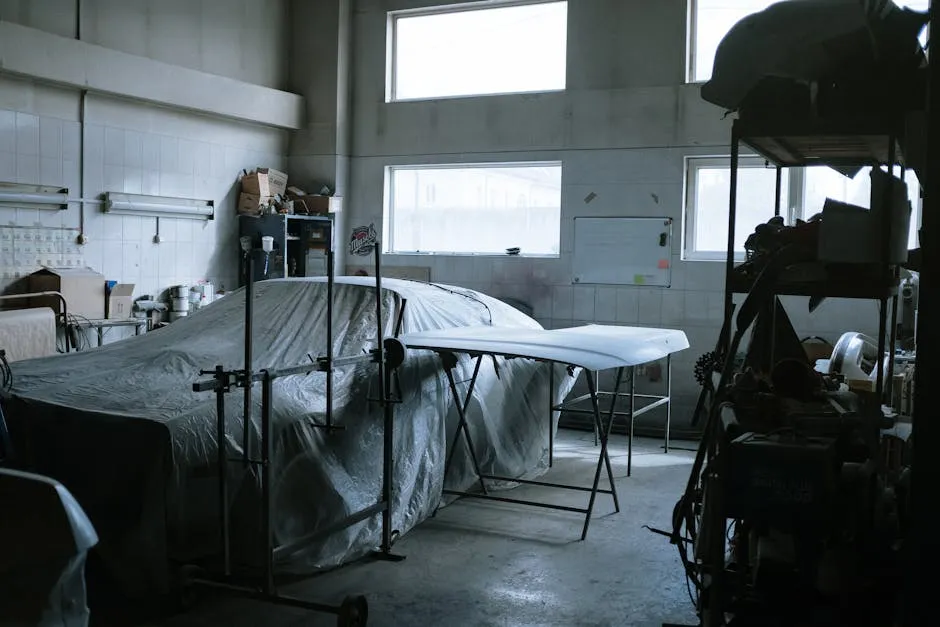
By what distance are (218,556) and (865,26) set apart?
313 centimetres

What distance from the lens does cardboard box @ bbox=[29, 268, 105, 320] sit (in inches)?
236

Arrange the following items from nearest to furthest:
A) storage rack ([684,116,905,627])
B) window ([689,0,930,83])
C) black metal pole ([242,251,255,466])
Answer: storage rack ([684,116,905,627])
black metal pole ([242,251,255,466])
window ([689,0,930,83])

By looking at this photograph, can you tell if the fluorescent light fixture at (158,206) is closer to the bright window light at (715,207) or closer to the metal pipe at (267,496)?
the metal pipe at (267,496)

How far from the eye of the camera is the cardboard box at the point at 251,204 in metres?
7.83

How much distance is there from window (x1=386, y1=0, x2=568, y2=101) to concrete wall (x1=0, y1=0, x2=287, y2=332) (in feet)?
3.99

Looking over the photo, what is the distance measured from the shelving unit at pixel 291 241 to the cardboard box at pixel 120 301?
4.27 feet

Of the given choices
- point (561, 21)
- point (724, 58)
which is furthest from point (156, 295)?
point (724, 58)

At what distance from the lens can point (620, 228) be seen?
7.36 metres

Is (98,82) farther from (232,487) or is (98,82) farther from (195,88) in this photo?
(232,487)

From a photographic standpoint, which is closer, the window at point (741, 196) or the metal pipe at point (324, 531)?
the metal pipe at point (324, 531)

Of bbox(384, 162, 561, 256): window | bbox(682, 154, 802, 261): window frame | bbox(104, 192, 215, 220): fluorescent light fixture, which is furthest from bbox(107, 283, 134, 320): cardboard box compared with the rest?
bbox(682, 154, 802, 261): window frame

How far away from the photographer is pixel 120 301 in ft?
21.6

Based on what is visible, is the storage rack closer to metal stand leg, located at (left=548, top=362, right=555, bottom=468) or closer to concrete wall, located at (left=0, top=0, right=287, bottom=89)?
metal stand leg, located at (left=548, top=362, right=555, bottom=468)

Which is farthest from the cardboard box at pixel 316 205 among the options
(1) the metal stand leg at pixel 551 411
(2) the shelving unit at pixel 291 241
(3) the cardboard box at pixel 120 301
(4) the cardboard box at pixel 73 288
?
(1) the metal stand leg at pixel 551 411
